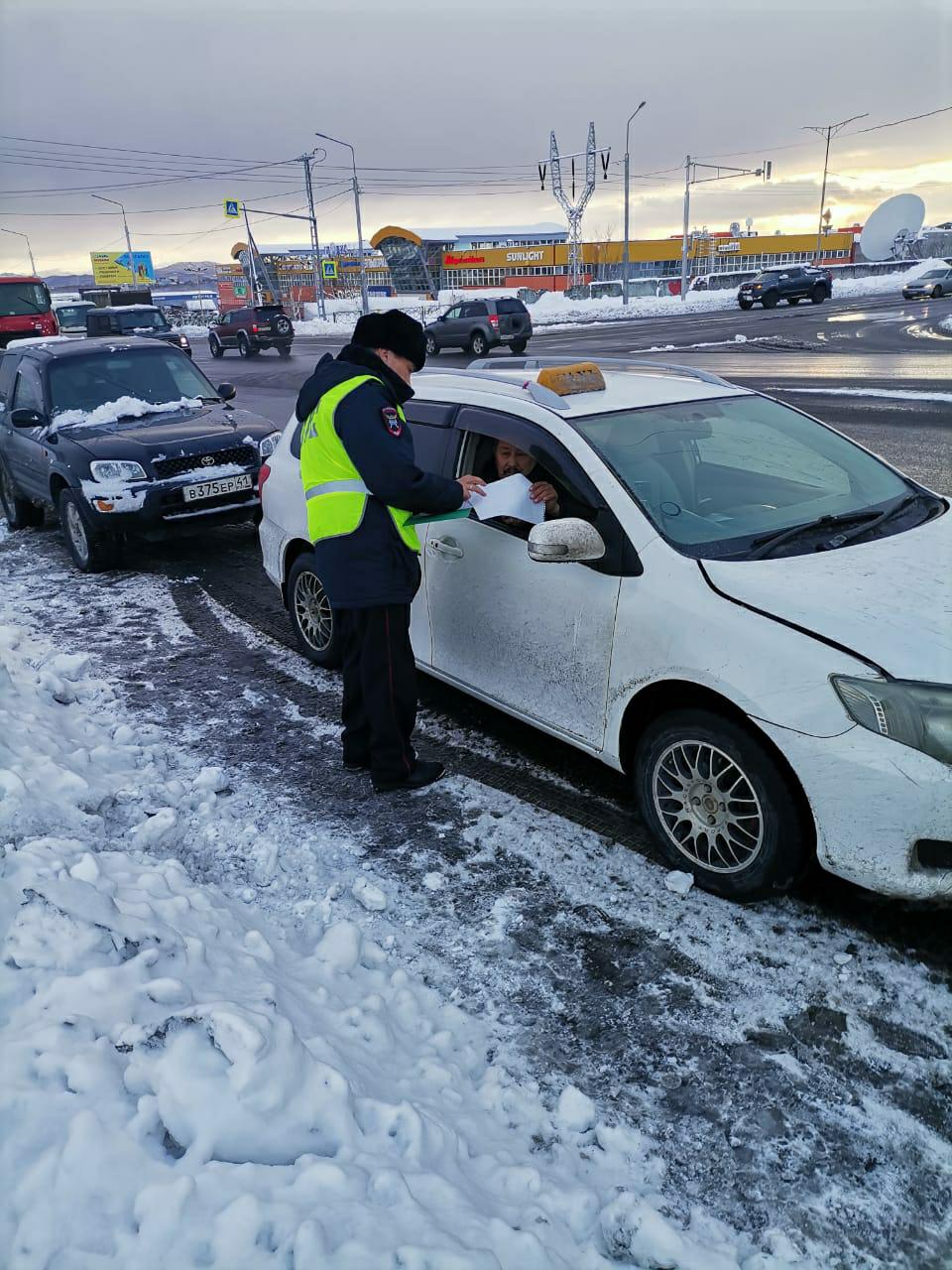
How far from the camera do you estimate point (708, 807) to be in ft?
10.1

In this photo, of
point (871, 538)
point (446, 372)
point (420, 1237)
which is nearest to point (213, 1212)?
point (420, 1237)

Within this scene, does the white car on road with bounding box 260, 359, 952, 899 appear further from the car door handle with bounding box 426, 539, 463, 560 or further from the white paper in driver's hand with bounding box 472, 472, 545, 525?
the white paper in driver's hand with bounding box 472, 472, 545, 525

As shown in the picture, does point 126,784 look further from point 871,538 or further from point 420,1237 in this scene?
point 871,538

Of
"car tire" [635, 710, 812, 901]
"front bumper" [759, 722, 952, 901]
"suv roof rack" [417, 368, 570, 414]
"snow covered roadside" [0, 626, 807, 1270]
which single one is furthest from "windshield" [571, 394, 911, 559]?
"snow covered roadside" [0, 626, 807, 1270]

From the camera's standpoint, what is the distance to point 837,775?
262 cm

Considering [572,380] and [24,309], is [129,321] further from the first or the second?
[572,380]

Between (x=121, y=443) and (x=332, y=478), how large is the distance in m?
4.34

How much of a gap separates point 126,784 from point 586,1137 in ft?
8.23

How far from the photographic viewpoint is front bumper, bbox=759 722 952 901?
2518mm

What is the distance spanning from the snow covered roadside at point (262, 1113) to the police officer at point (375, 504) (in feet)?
3.39

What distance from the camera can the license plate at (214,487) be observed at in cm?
708

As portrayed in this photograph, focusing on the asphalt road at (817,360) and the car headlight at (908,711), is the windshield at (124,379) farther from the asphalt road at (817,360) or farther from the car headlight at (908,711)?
the car headlight at (908,711)

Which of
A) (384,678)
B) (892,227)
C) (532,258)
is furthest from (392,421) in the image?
(532,258)

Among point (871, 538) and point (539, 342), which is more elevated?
point (871, 538)
